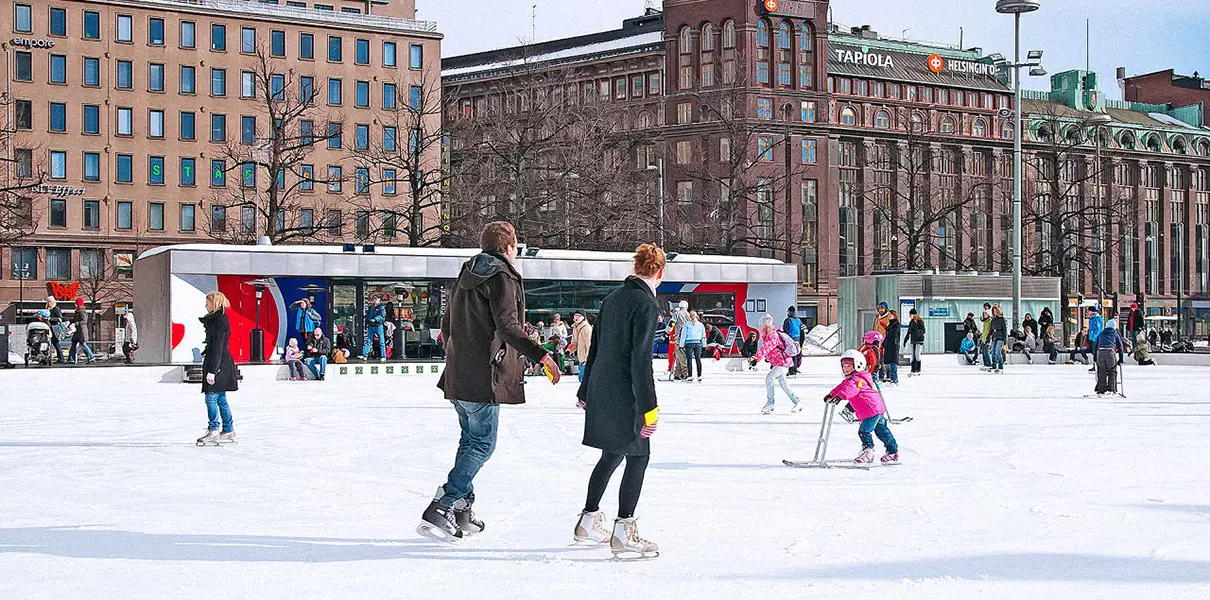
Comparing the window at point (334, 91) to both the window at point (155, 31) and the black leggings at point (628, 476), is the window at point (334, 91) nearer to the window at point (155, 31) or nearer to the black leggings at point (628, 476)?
the window at point (155, 31)

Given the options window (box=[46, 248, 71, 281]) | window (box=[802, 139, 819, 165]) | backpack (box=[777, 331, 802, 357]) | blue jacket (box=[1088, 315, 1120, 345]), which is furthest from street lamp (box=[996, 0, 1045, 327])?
window (box=[46, 248, 71, 281])

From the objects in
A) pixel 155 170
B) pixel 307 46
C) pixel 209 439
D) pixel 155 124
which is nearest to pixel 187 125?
pixel 155 124

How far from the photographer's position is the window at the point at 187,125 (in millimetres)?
68938

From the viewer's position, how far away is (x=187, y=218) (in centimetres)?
6919

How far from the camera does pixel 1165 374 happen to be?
3159 cm

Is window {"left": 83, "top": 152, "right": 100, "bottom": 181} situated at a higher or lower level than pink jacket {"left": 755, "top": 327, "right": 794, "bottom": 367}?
higher

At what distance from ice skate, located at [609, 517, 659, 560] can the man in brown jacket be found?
828 mm

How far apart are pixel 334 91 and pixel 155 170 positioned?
10.00 m

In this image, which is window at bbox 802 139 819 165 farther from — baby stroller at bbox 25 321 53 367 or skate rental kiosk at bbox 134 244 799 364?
baby stroller at bbox 25 321 53 367

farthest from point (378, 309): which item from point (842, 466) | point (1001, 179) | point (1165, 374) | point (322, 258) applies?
point (1001, 179)

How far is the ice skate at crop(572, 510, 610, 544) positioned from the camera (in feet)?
23.3

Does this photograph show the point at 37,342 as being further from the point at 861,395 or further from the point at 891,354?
the point at 861,395

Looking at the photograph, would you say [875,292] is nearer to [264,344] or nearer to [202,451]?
[264,344]

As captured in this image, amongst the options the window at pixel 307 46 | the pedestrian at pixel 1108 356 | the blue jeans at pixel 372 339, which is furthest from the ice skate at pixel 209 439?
the window at pixel 307 46
